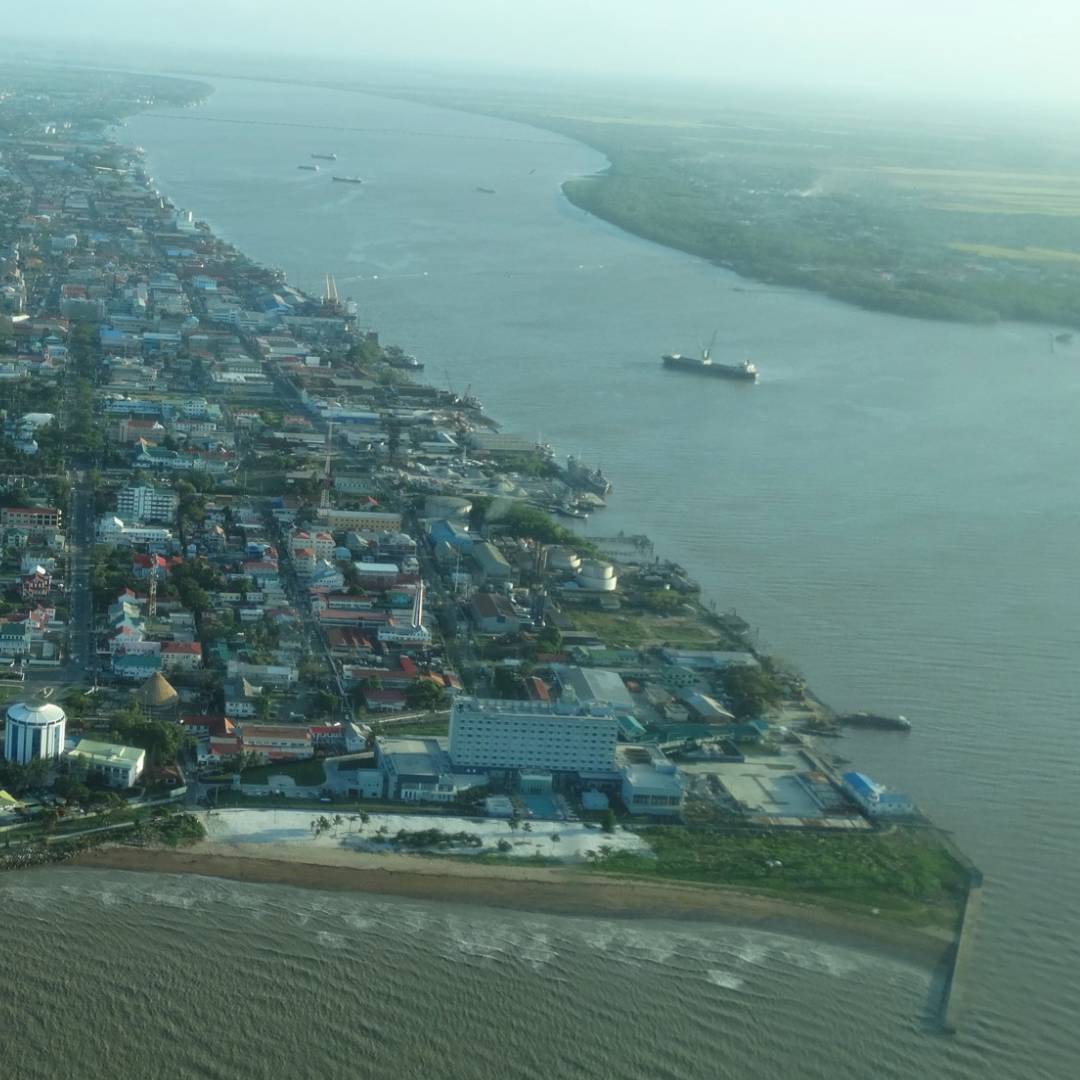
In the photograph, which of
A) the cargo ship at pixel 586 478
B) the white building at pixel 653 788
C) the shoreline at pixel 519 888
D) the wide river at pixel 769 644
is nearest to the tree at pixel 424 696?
the white building at pixel 653 788

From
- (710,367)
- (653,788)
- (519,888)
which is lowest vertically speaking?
(519,888)

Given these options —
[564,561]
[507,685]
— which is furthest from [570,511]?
[507,685]


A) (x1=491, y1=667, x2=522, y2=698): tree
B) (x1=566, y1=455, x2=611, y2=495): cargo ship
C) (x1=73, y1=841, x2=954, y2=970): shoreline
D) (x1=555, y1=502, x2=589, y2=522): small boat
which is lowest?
(x1=73, y1=841, x2=954, y2=970): shoreline

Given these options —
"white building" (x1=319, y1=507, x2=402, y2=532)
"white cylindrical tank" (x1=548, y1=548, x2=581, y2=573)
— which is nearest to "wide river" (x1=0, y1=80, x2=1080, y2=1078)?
"white cylindrical tank" (x1=548, y1=548, x2=581, y2=573)

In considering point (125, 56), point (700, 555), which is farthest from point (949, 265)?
point (125, 56)

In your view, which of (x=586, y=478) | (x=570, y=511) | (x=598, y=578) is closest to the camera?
(x=598, y=578)

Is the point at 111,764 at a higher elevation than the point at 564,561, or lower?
lower

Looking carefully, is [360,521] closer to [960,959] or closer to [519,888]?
[519,888]

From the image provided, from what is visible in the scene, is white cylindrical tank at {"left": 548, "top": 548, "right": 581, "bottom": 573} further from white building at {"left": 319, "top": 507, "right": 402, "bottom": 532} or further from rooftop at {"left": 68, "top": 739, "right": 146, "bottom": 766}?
rooftop at {"left": 68, "top": 739, "right": 146, "bottom": 766}
